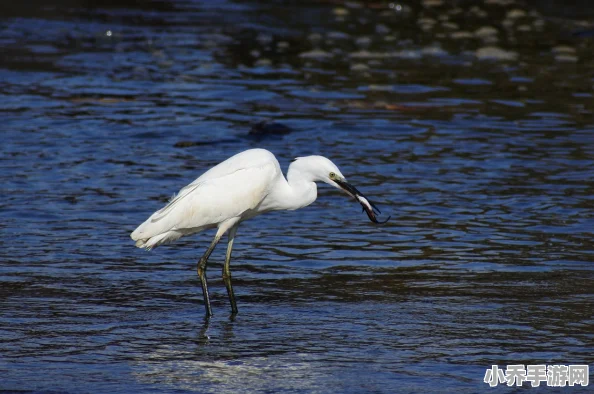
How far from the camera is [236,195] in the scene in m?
7.14

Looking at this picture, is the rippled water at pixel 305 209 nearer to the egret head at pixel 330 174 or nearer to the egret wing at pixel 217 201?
the egret wing at pixel 217 201

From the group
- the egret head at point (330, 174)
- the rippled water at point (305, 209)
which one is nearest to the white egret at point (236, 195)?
the egret head at point (330, 174)

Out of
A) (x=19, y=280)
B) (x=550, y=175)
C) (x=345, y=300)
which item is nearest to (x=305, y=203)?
(x=345, y=300)

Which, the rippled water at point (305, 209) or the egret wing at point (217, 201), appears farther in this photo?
the egret wing at point (217, 201)

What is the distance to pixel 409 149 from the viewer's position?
11.9 m

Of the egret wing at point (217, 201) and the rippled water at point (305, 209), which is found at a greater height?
the egret wing at point (217, 201)

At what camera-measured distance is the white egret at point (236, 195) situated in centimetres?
713

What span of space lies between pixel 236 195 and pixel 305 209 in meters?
2.66

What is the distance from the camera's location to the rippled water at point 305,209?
6.21 m

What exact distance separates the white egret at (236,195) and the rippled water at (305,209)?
0.47 m

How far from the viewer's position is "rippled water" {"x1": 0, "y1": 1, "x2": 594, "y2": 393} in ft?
20.4

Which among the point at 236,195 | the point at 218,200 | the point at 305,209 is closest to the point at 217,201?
the point at 218,200

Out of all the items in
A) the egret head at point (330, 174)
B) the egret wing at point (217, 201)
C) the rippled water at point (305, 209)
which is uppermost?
the egret head at point (330, 174)

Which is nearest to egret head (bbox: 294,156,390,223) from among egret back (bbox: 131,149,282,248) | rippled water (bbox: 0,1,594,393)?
egret back (bbox: 131,149,282,248)
